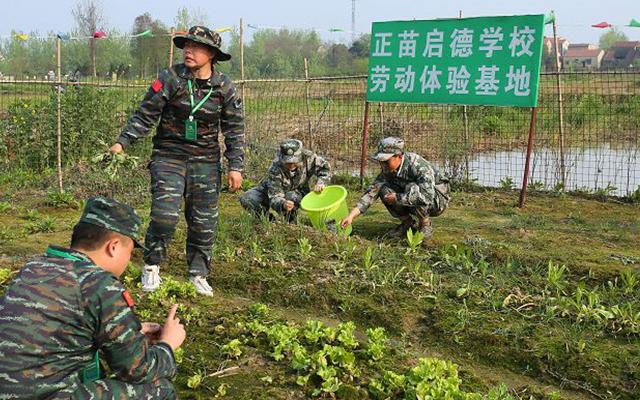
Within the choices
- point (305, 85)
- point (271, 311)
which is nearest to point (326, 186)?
point (271, 311)

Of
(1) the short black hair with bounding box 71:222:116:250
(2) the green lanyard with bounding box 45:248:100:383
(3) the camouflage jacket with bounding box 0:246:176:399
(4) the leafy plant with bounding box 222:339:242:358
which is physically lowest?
(4) the leafy plant with bounding box 222:339:242:358

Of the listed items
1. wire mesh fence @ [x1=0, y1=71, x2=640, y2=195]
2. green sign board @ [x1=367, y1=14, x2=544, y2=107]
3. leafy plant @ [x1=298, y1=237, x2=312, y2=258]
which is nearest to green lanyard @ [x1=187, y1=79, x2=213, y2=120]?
leafy plant @ [x1=298, y1=237, x2=312, y2=258]

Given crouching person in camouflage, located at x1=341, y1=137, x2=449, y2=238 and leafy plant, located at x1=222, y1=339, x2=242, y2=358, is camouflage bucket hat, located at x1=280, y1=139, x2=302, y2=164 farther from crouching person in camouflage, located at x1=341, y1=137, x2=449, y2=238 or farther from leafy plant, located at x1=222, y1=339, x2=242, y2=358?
leafy plant, located at x1=222, y1=339, x2=242, y2=358

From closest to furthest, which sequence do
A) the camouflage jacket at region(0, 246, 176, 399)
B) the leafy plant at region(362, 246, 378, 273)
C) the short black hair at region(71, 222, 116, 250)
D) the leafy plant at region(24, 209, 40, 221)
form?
the camouflage jacket at region(0, 246, 176, 399) < the short black hair at region(71, 222, 116, 250) < the leafy plant at region(362, 246, 378, 273) < the leafy plant at region(24, 209, 40, 221)

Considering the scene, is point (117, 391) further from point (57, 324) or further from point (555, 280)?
point (555, 280)

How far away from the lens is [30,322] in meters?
2.51

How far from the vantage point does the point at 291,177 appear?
720 cm

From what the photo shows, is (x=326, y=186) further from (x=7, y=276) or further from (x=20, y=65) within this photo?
(x=20, y=65)

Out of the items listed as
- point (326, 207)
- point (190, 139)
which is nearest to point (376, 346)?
point (190, 139)

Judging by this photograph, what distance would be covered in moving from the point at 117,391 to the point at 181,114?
2.61m

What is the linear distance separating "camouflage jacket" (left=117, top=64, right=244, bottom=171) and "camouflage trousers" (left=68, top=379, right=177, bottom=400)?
2.39 m

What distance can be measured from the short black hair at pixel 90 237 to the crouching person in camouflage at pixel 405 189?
12.7ft

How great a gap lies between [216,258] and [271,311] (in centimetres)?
113

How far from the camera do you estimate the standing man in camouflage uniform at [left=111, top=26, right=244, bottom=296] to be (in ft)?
16.1
